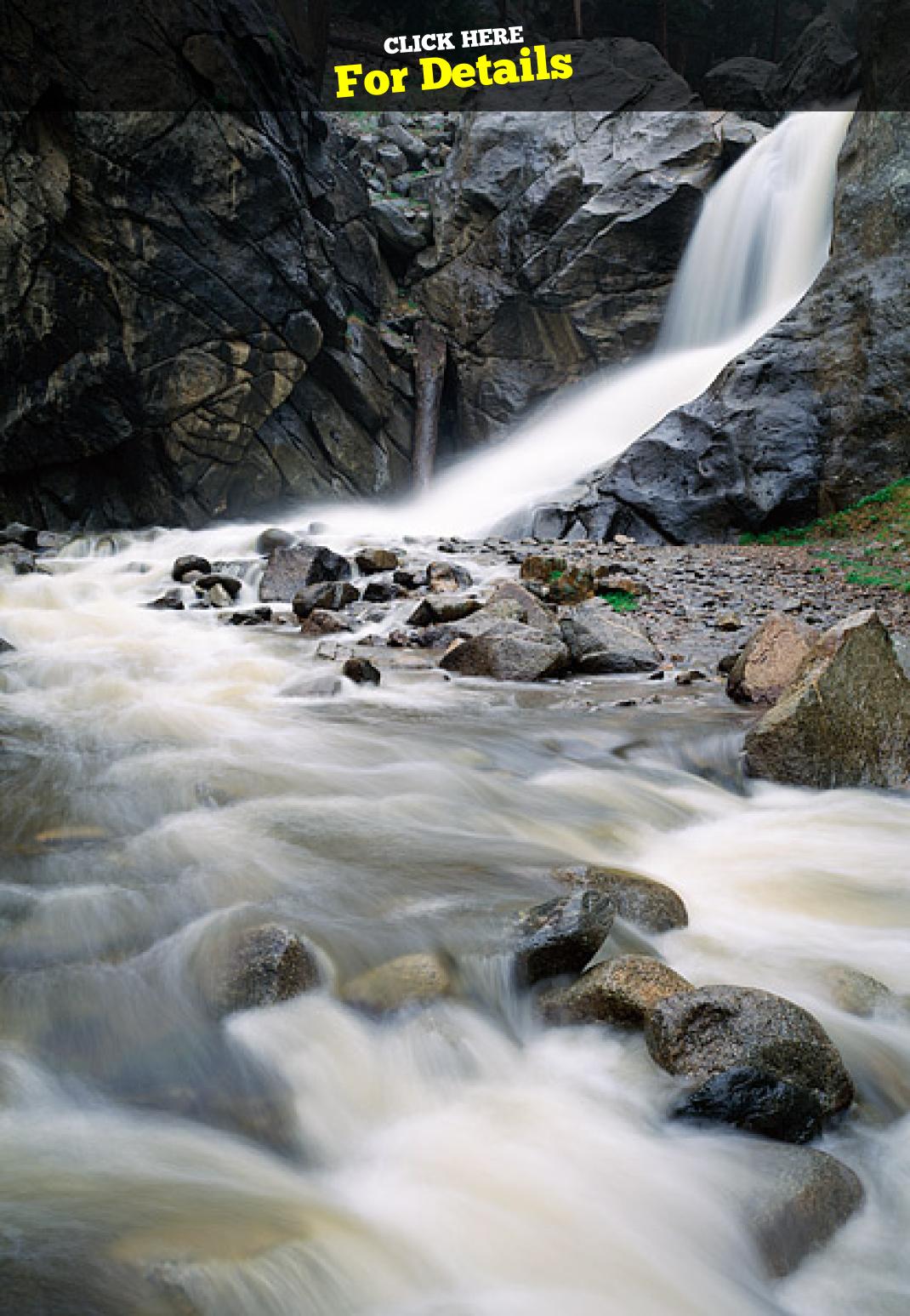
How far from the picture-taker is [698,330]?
1798cm

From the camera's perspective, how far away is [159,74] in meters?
13.0

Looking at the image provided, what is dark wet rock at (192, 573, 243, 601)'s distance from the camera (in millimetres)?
10156

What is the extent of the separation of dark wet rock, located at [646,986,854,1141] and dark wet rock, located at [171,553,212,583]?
31.8ft

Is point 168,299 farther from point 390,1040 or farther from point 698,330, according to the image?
point 390,1040

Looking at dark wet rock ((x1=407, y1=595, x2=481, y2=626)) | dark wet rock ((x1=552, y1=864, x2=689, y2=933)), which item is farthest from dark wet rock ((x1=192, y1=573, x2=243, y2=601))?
dark wet rock ((x1=552, y1=864, x2=689, y2=933))

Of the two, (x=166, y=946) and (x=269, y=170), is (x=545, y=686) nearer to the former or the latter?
(x=166, y=946)

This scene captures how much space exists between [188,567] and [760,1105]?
10.2 m

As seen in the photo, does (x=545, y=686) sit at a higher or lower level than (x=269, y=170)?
lower

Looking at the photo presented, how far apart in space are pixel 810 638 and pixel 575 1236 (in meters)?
4.96

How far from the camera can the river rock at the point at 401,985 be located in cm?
249

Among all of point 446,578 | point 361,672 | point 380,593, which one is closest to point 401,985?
point 361,672

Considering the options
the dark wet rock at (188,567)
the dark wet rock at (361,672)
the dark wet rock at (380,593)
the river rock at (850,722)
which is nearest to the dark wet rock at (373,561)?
the dark wet rock at (380,593)

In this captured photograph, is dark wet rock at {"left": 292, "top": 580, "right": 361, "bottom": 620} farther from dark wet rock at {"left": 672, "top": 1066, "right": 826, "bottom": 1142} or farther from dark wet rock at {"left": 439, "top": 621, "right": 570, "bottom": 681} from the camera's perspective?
dark wet rock at {"left": 672, "top": 1066, "right": 826, "bottom": 1142}

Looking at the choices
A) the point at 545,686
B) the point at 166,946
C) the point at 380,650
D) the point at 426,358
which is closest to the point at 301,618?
the point at 380,650
